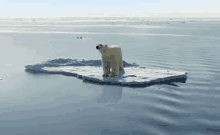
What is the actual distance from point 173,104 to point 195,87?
66.3 inches

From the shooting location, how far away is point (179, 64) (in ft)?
31.3

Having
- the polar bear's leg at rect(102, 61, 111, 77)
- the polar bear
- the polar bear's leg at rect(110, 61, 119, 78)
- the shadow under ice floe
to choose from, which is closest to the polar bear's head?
the polar bear

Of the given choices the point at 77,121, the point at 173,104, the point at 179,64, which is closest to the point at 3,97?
the point at 77,121

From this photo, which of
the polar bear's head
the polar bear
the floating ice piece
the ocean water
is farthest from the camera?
the polar bear

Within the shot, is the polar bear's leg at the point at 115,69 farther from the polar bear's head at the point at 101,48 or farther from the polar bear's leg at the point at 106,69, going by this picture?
the polar bear's head at the point at 101,48

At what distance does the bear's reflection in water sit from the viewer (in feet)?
18.3

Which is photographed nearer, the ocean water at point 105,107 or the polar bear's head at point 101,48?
the ocean water at point 105,107

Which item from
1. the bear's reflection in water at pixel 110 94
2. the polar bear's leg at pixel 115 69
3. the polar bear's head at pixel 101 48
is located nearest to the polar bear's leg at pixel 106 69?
the polar bear's leg at pixel 115 69

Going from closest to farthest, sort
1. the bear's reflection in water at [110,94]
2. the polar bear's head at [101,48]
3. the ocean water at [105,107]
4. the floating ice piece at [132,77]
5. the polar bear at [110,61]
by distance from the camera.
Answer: the ocean water at [105,107] → the bear's reflection in water at [110,94] → the floating ice piece at [132,77] → the polar bear's head at [101,48] → the polar bear at [110,61]

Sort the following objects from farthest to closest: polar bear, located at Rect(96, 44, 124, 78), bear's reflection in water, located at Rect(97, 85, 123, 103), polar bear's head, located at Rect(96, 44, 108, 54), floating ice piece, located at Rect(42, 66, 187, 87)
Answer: polar bear, located at Rect(96, 44, 124, 78)
polar bear's head, located at Rect(96, 44, 108, 54)
floating ice piece, located at Rect(42, 66, 187, 87)
bear's reflection in water, located at Rect(97, 85, 123, 103)

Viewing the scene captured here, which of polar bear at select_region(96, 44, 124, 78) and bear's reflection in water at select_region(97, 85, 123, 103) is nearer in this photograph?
bear's reflection in water at select_region(97, 85, 123, 103)

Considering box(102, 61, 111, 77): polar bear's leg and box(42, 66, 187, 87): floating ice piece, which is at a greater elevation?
box(102, 61, 111, 77): polar bear's leg

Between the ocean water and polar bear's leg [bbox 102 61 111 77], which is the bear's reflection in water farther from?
polar bear's leg [bbox 102 61 111 77]

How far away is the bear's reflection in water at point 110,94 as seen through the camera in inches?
220
